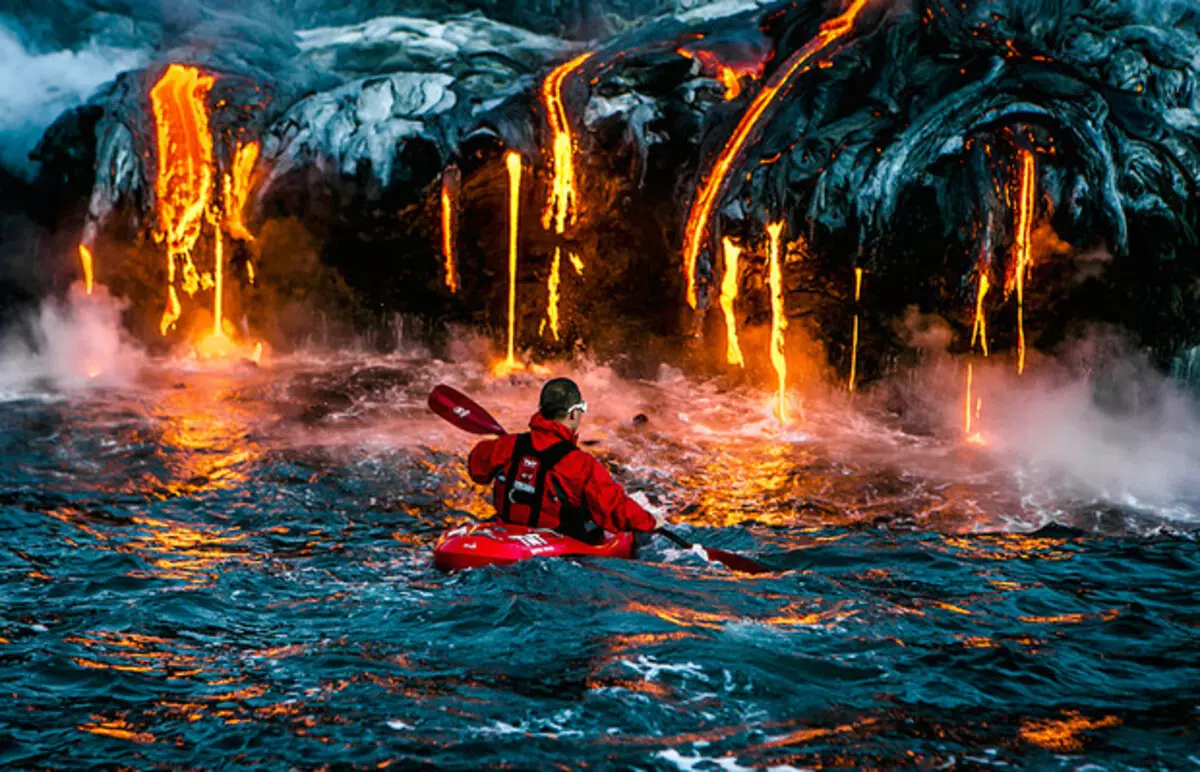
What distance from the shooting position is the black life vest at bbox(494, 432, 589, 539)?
556 centimetres

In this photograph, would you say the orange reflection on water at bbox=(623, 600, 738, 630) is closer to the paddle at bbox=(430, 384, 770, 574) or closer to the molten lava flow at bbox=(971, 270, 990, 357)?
the paddle at bbox=(430, 384, 770, 574)

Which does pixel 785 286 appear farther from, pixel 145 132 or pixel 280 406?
pixel 145 132

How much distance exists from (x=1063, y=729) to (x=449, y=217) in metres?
9.98

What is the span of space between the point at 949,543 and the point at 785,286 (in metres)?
5.00

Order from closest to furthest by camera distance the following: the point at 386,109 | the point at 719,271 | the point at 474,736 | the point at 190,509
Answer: the point at 474,736
the point at 190,509
the point at 719,271
the point at 386,109

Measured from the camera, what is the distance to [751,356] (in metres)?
12.3

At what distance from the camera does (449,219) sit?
41.1 ft

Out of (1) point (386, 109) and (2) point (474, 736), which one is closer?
(2) point (474, 736)

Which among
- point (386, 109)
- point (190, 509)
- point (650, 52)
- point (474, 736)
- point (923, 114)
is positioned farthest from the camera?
point (386, 109)

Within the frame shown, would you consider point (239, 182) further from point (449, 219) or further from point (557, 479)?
point (557, 479)

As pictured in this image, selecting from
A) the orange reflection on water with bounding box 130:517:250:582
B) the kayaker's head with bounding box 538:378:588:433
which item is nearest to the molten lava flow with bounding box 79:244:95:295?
the orange reflection on water with bounding box 130:517:250:582

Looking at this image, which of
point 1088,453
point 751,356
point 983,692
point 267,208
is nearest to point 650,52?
point 751,356

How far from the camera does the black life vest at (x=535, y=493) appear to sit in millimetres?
5559

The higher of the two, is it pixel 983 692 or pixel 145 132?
pixel 145 132
